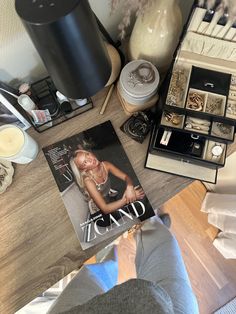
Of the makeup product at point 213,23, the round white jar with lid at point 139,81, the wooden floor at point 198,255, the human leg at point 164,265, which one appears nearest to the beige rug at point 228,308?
the wooden floor at point 198,255

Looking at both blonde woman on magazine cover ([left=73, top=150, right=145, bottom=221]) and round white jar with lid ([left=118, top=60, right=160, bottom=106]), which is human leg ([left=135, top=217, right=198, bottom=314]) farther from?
round white jar with lid ([left=118, top=60, right=160, bottom=106])

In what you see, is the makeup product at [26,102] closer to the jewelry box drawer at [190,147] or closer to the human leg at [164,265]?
the jewelry box drawer at [190,147]

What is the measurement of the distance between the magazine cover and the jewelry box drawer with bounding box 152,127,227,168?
0.11m

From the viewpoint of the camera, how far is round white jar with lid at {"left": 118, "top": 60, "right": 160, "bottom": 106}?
0.65 meters

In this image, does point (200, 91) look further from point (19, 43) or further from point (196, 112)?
point (19, 43)

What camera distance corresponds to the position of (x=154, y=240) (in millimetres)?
871

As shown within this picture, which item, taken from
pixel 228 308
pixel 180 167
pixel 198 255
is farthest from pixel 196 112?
pixel 228 308

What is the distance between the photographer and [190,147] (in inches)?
27.5

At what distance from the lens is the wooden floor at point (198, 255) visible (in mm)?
1216

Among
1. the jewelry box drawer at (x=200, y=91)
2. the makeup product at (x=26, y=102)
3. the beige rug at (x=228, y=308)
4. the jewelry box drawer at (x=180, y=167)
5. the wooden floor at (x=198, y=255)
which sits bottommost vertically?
the beige rug at (x=228, y=308)

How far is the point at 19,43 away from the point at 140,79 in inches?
11.8

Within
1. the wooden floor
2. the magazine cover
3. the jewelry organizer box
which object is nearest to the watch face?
the jewelry organizer box

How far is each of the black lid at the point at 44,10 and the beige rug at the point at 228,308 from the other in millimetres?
1323

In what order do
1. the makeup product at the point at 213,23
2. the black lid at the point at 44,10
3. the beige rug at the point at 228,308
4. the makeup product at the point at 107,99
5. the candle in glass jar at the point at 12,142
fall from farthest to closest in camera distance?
1. the beige rug at the point at 228,308
2. the makeup product at the point at 107,99
3. the candle in glass jar at the point at 12,142
4. the makeup product at the point at 213,23
5. the black lid at the point at 44,10
